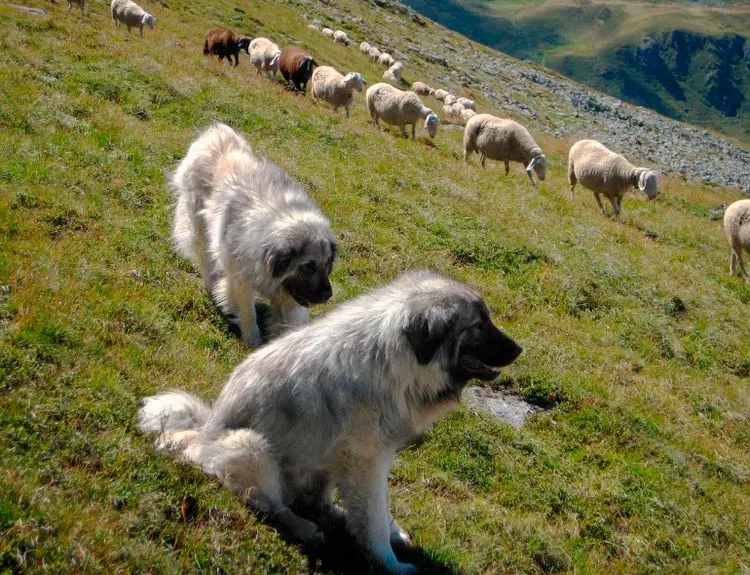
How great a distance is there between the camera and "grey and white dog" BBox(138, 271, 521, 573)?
17.7ft

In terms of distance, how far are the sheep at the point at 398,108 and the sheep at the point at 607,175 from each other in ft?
19.7

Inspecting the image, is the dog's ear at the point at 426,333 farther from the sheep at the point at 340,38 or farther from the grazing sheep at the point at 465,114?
the sheep at the point at 340,38

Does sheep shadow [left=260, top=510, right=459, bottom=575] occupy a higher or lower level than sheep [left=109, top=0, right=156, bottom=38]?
higher

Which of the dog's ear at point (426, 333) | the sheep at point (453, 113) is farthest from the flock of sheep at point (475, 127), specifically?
the dog's ear at point (426, 333)

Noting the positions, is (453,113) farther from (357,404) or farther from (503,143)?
(357,404)

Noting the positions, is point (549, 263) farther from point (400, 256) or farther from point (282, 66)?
point (282, 66)

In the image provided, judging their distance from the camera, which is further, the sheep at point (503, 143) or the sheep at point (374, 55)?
the sheep at point (374, 55)

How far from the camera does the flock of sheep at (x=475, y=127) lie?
72.2 ft

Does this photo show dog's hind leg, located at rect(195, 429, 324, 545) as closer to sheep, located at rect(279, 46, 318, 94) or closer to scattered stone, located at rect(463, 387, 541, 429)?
scattered stone, located at rect(463, 387, 541, 429)

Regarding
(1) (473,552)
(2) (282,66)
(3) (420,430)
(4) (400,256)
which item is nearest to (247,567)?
(3) (420,430)

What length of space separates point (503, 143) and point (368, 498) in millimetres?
20929

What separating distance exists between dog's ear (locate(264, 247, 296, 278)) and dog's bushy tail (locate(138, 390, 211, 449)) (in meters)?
2.22

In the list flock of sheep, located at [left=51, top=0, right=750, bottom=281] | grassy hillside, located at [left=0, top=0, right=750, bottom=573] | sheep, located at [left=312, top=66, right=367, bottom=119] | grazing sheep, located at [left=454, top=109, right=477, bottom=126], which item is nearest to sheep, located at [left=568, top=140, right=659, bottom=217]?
flock of sheep, located at [left=51, top=0, right=750, bottom=281]

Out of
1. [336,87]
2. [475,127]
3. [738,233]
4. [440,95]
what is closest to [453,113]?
[440,95]
